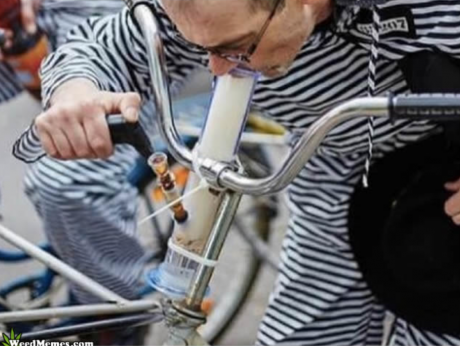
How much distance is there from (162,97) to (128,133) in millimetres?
64

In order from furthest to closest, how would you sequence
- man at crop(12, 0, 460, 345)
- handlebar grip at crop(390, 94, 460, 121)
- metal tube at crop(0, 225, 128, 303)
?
1. metal tube at crop(0, 225, 128, 303)
2. man at crop(12, 0, 460, 345)
3. handlebar grip at crop(390, 94, 460, 121)

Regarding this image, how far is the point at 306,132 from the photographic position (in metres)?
1.28

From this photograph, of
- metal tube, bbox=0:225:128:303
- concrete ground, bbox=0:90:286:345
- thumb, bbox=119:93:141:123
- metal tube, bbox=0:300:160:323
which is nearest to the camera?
thumb, bbox=119:93:141:123

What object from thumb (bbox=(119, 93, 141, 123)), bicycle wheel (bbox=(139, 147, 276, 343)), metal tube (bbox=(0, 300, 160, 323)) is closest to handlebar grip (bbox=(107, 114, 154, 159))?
thumb (bbox=(119, 93, 141, 123))

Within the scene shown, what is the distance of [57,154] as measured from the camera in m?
1.47

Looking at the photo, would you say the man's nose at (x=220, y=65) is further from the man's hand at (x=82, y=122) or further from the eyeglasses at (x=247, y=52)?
the man's hand at (x=82, y=122)

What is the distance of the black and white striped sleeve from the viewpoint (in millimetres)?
1558

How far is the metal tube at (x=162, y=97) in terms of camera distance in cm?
139

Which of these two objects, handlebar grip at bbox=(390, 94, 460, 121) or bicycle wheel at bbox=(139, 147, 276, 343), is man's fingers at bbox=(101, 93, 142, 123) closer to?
handlebar grip at bbox=(390, 94, 460, 121)

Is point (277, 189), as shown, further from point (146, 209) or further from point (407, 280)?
point (146, 209)

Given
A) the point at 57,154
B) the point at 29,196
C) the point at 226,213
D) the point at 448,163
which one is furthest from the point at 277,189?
the point at 29,196

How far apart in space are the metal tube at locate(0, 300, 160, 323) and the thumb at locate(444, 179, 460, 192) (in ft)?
1.42

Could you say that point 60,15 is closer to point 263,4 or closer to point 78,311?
point 78,311

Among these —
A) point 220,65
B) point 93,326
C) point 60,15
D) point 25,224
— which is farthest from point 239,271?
point 220,65
